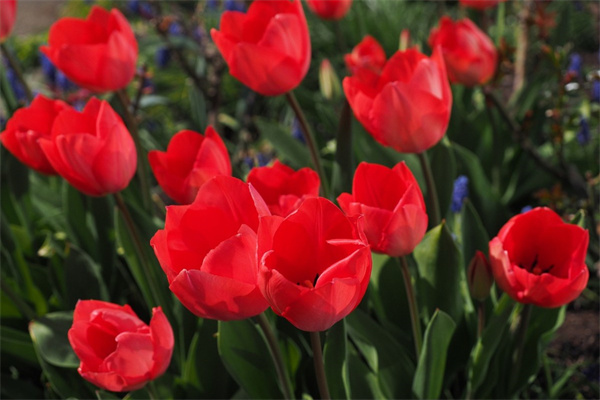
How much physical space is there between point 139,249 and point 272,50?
0.37 m

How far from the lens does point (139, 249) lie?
45.9 inches

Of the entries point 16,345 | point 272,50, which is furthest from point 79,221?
point 272,50

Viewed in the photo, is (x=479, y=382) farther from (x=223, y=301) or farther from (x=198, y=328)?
(x=223, y=301)

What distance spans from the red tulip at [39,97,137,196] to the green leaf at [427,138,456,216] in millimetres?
575

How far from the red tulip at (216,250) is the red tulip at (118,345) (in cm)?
11

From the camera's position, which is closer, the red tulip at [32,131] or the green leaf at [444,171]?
the red tulip at [32,131]

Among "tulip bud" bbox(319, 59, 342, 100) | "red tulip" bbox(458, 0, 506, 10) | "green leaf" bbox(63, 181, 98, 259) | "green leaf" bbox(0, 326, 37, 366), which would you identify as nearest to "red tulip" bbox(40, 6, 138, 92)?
"green leaf" bbox(63, 181, 98, 259)

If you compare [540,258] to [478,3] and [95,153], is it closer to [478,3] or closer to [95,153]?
[95,153]

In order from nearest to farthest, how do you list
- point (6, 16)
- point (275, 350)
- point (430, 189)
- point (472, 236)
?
1. point (275, 350)
2. point (430, 189)
3. point (472, 236)
4. point (6, 16)

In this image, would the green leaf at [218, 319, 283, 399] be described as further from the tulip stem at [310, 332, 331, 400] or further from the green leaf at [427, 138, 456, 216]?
the green leaf at [427, 138, 456, 216]

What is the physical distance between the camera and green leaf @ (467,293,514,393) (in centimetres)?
103

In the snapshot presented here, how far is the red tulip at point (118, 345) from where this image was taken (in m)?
0.83

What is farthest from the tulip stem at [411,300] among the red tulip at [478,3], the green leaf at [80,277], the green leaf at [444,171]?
the red tulip at [478,3]

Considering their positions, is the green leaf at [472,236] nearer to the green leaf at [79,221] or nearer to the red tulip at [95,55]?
the red tulip at [95,55]
